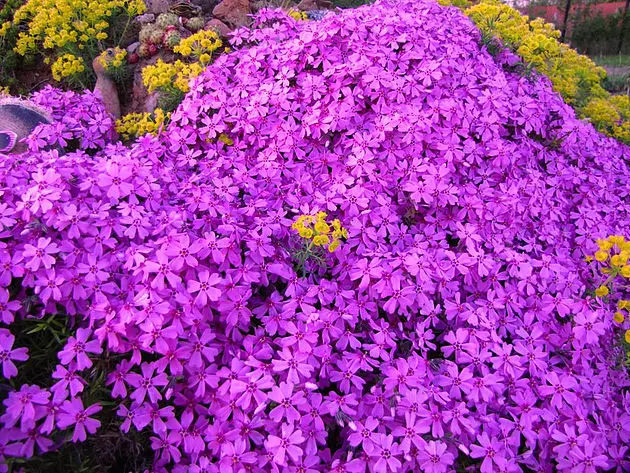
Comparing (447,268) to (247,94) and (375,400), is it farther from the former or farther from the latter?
(247,94)

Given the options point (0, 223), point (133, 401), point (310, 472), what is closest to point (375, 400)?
point (310, 472)

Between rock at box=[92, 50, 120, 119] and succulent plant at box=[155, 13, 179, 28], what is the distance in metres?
0.56

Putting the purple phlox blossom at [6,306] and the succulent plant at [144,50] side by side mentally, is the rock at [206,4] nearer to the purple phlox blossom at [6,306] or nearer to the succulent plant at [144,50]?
the succulent plant at [144,50]

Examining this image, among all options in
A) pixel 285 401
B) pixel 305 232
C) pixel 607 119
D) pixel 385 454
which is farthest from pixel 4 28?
pixel 607 119

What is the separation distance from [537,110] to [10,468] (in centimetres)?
299

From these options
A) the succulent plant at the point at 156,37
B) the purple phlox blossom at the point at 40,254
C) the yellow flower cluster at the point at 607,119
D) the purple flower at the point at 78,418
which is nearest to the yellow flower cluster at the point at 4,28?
the succulent plant at the point at 156,37

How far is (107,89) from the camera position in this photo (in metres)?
3.85

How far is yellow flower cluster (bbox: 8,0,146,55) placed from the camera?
3906 mm

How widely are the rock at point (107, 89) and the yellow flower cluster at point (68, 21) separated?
232mm

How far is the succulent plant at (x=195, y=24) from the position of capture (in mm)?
4086

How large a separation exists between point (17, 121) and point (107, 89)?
1010 millimetres

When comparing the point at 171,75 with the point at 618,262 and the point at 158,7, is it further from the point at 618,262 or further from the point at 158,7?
the point at 618,262

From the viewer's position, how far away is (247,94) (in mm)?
2873

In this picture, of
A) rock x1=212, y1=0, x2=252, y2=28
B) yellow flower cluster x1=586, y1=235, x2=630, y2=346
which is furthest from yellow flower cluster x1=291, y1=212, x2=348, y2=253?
rock x1=212, y1=0, x2=252, y2=28
